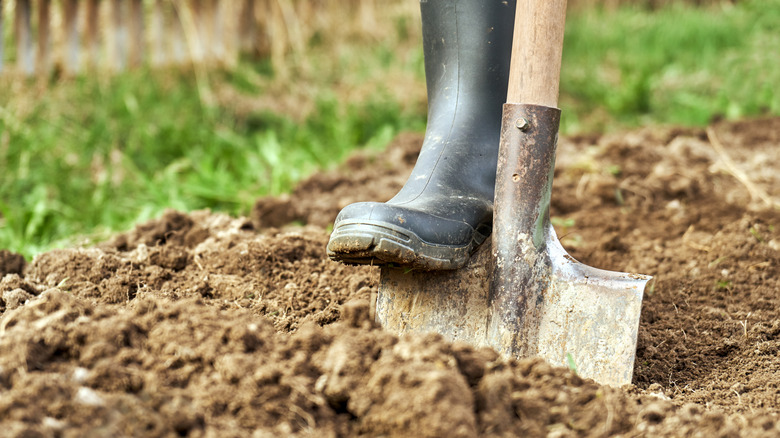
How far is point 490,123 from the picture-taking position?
1.61 m

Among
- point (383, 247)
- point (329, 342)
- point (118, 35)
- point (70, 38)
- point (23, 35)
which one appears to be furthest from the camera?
point (118, 35)

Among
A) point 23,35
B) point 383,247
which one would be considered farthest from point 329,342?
point 23,35

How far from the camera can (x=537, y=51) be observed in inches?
53.4

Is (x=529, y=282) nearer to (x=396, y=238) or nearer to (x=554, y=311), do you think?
(x=554, y=311)

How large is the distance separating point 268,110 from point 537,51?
3046mm

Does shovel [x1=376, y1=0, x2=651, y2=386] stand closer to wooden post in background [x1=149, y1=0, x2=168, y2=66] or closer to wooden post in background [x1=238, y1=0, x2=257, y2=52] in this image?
wooden post in background [x1=149, y1=0, x2=168, y2=66]

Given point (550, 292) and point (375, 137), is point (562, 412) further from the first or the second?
point (375, 137)

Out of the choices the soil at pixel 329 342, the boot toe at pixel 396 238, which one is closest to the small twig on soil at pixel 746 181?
the soil at pixel 329 342

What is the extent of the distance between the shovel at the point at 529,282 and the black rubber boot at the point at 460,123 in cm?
8

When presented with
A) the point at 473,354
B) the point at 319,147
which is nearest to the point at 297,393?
the point at 473,354

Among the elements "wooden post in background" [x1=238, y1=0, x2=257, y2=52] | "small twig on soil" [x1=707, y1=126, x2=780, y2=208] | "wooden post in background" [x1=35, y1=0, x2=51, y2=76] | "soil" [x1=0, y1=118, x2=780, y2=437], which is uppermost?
"wooden post in background" [x1=238, y1=0, x2=257, y2=52]

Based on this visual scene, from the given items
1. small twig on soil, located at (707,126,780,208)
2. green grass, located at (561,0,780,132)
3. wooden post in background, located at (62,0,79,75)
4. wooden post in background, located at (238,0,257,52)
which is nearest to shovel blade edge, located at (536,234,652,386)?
small twig on soil, located at (707,126,780,208)

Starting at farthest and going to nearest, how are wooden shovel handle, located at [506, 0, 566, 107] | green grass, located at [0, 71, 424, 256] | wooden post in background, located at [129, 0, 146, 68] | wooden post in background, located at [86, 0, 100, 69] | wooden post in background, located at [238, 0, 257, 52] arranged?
wooden post in background, located at [238, 0, 257, 52] → wooden post in background, located at [129, 0, 146, 68] → wooden post in background, located at [86, 0, 100, 69] → green grass, located at [0, 71, 424, 256] → wooden shovel handle, located at [506, 0, 566, 107]

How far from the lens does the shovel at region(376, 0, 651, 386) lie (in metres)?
1.32
